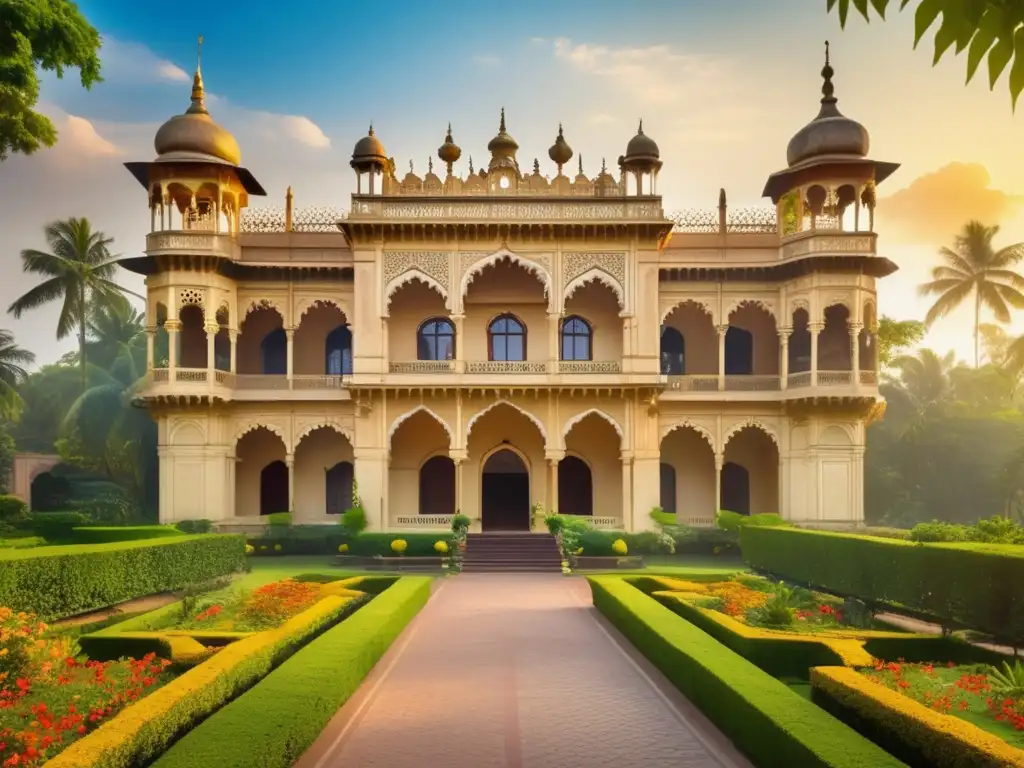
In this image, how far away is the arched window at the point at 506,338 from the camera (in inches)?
1219

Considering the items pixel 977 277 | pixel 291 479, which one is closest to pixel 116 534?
pixel 291 479

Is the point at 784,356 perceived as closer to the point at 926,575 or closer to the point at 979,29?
the point at 926,575

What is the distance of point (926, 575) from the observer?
1418 cm

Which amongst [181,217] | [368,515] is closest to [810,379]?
[368,515]

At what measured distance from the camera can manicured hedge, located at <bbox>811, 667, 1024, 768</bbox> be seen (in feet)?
22.0

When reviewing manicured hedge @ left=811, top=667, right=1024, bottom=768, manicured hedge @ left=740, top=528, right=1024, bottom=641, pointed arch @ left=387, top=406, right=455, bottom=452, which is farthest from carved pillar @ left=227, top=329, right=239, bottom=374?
manicured hedge @ left=811, top=667, right=1024, bottom=768

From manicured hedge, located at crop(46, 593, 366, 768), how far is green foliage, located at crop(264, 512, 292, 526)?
55.0 ft

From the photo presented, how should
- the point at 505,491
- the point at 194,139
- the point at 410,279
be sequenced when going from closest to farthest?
the point at 410,279
the point at 194,139
the point at 505,491

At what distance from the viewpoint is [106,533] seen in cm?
2295

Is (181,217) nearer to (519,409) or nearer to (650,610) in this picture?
(519,409)

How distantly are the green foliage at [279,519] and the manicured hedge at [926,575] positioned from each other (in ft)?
53.7

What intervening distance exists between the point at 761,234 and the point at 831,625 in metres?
20.5

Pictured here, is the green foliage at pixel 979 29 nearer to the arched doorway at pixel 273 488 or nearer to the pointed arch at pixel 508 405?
the pointed arch at pixel 508 405

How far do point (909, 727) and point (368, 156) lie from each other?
83.8ft
